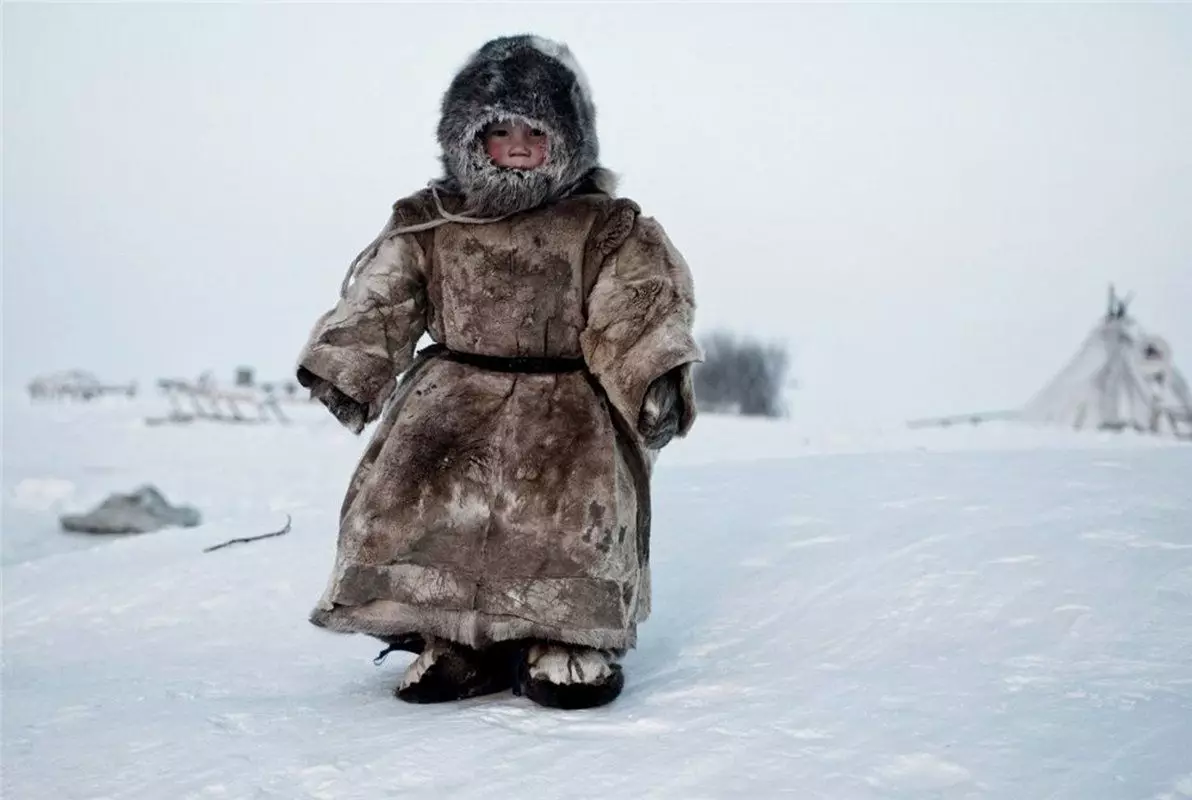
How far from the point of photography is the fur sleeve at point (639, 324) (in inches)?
86.0

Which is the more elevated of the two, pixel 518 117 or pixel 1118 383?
pixel 518 117

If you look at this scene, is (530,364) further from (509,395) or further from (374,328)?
(374,328)

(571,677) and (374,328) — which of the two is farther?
(374,328)

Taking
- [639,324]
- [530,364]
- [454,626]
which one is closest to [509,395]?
[530,364]

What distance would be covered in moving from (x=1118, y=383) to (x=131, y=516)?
10186 mm

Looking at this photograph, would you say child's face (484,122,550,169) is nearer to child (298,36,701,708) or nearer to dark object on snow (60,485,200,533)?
child (298,36,701,708)

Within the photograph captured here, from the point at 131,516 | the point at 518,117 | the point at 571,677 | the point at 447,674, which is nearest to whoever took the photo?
the point at 571,677

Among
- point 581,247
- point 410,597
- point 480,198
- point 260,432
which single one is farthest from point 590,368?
point 260,432

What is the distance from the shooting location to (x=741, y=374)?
1792 centimetres

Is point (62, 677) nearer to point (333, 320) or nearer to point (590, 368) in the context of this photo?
point (333, 320)

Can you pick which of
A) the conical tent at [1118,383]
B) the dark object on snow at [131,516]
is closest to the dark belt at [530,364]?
the dark object on snow at [131,516]

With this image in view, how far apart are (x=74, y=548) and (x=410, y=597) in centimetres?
471

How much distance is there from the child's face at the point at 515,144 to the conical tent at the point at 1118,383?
1086cm

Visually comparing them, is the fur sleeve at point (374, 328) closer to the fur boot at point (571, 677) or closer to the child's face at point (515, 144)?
the child's face at point (515, 144)
